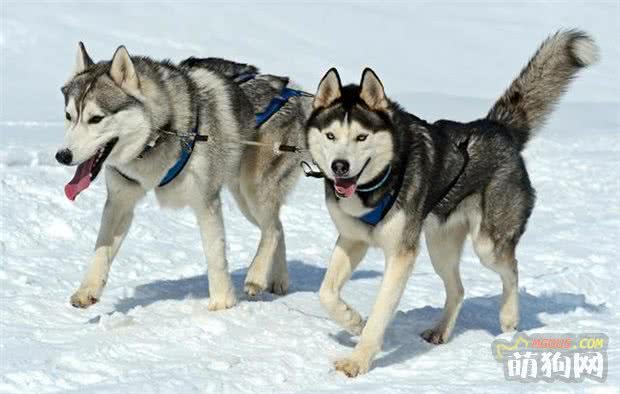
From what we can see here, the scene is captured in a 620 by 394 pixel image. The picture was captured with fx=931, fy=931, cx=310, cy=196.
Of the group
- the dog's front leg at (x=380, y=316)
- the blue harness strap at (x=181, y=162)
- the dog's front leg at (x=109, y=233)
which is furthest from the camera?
the dog's front leg at (x=109, y=233)

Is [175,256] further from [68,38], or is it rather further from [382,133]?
[68,38]

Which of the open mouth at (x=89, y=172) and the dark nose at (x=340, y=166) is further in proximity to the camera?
the open mouth at (x=89, y=172)

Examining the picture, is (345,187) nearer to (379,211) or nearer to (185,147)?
(379,211)

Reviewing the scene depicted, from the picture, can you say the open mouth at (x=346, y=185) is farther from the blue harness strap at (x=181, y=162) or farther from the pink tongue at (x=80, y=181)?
the pink tongue at (x=80, y=181)

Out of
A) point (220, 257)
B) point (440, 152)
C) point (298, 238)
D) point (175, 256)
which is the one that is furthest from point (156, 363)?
point (298, 238)

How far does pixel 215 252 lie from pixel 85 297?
779mm

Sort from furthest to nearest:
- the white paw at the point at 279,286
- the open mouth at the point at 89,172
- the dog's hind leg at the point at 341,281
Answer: the white paw at the point at 279,286, the open mouth at the point at 89,172, the dog's hind leg at the point at 341,281

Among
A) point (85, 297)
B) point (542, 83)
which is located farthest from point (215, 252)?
point (542, 83)

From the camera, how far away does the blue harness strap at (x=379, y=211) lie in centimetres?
461

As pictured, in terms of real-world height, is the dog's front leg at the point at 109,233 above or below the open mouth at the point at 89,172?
below

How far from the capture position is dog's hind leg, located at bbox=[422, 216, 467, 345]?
534 centimetres

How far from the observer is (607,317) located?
5.82 m

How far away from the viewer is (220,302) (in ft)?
17.8

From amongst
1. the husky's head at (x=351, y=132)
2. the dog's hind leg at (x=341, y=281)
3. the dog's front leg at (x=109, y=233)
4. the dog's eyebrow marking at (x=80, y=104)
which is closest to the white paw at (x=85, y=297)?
the dog's front leg at (x=109, y=233)
